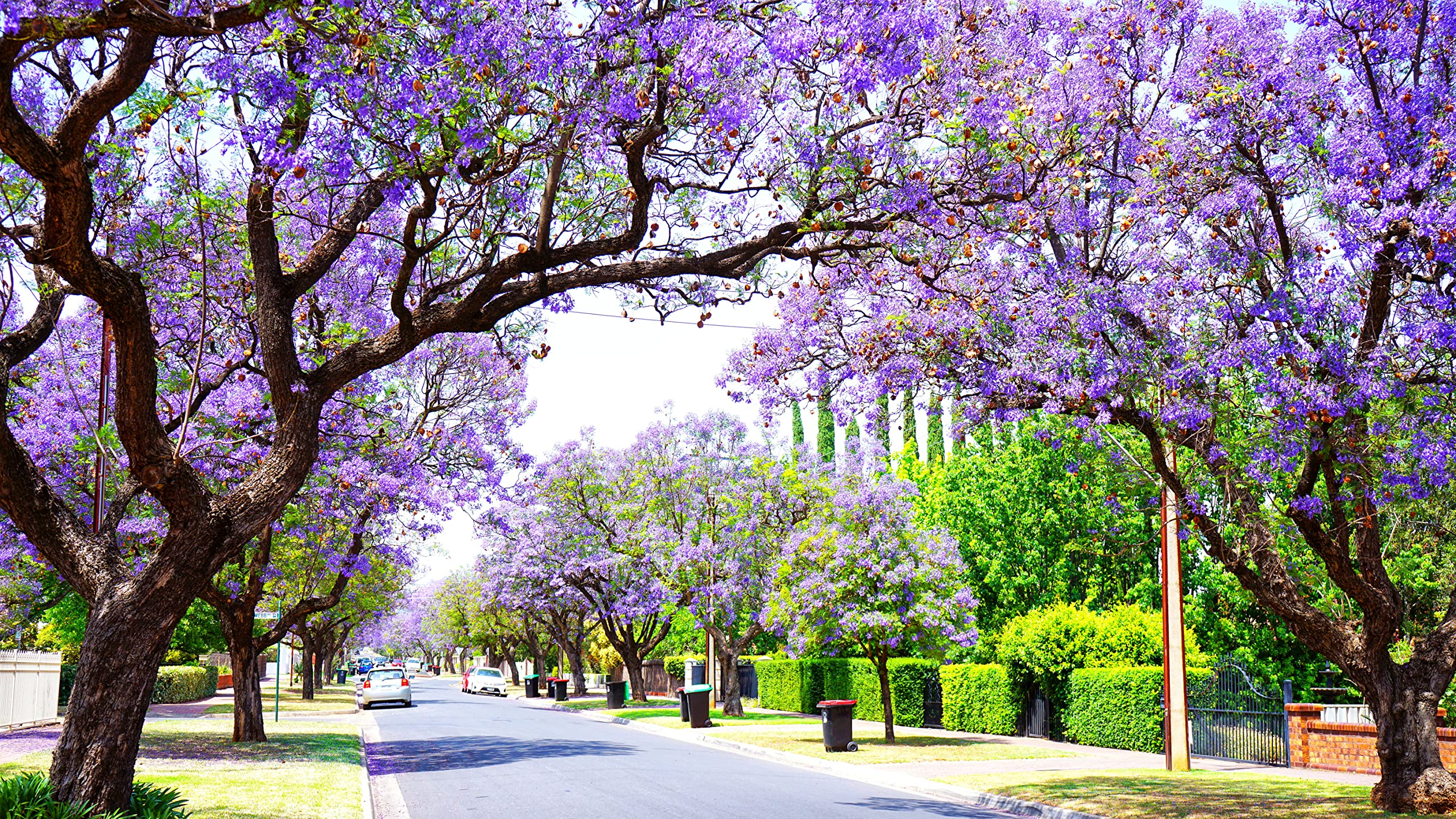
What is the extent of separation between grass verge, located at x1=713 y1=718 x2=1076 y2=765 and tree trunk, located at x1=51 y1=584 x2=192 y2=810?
509 inches

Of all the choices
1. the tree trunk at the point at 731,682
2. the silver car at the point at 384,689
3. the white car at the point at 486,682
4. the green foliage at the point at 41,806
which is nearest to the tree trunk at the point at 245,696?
the green foliage at the point at 41,806

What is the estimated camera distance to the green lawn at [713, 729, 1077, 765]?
2045cm

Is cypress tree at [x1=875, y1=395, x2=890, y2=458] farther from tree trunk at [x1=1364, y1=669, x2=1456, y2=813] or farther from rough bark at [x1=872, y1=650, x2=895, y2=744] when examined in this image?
rough bark at [x1=872, y1=650, x2=895, y2=744]

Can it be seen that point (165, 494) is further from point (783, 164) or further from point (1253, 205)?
point (1253, 205)

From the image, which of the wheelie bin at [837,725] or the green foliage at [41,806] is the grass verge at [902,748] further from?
the green foliage at [41,806]

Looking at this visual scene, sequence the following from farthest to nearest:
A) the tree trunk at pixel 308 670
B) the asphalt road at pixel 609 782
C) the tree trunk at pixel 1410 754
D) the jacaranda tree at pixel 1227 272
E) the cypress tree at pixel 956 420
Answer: the tree trunk at pixel 308 670, the cypress tree at pixel 956 420, the asphalt road at pixel 609 782, the tree trunk at pixel 1410 754, the jacaranda tree at pixel 1227 272

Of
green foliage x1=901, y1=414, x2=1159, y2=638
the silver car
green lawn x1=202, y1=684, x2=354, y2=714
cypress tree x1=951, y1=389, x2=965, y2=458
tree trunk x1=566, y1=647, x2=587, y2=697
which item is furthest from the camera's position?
tree trunk x1=566, y1=647, x2=587, y2=697

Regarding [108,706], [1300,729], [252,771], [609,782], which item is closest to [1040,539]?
[1300,729]

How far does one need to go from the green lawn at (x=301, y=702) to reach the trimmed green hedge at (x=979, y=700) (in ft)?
70.0

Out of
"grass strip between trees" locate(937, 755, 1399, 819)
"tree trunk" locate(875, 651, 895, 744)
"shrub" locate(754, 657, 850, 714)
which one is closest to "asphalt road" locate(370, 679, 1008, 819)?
"grass strip between trees" locate(937, 755, 1399, 819)

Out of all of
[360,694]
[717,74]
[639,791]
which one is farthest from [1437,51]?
[360,694]

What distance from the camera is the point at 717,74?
9.95 meters

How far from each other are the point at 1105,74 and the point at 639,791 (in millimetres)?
10431

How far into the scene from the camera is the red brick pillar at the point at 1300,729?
60.6ft
